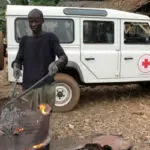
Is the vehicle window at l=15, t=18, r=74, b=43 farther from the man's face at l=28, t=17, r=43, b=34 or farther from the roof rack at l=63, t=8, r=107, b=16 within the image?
the man's face at l=28, t=17, r=43, b=34

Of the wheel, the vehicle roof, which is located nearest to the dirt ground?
the wheel

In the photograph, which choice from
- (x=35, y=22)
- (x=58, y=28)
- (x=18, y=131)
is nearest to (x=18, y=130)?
(x=18, y=131)

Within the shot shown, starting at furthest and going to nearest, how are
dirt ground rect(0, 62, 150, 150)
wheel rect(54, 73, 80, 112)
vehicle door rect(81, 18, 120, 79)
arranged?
1. vehicle door rect(81, 18, 120, 79)
2. wheel rect(54, 73, 80, 112)
3. dirt ground rect(0, 62, 150, 150)

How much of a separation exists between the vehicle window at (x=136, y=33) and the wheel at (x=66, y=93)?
1487 millimetres

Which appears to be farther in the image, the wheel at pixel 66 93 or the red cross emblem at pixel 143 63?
the red cross emblem at pixel 143 63

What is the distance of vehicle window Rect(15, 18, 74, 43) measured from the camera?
8812 millimetres

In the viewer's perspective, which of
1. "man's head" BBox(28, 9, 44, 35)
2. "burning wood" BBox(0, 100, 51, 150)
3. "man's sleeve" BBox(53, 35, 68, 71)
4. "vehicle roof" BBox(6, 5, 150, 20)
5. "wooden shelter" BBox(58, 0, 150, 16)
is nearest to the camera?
"burning wood" BBox(0, 100, 51, 150)

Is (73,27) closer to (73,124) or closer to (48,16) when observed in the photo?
(48,16)

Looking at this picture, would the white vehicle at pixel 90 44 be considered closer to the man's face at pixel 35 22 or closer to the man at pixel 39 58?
the man at pixel 39 58

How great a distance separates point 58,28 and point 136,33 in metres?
1.78

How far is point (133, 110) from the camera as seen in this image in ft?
29.6

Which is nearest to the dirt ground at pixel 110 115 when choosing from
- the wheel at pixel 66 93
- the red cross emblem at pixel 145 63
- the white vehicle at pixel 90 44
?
the wheel at pixel 66 93

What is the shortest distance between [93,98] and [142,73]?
1456mm

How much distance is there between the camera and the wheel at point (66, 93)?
895 centimetres
